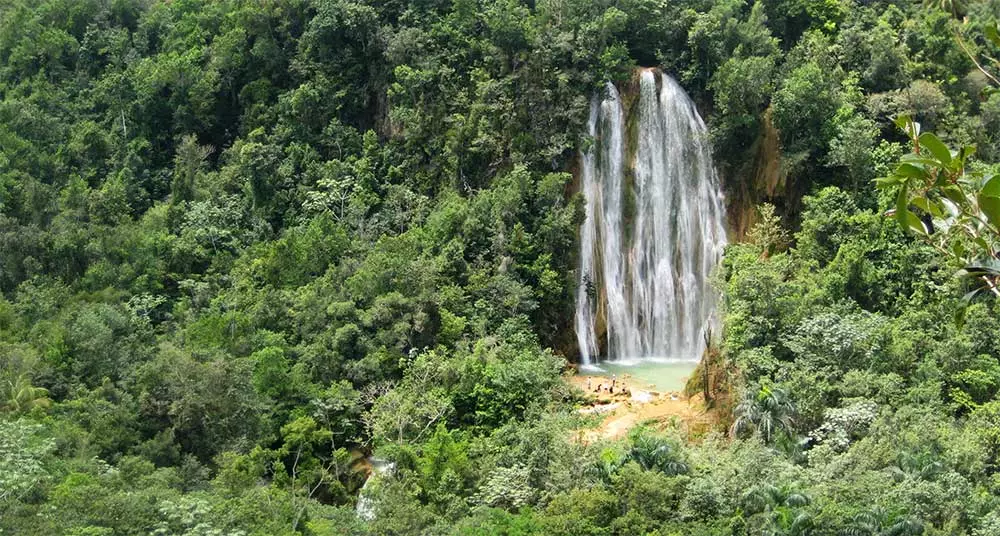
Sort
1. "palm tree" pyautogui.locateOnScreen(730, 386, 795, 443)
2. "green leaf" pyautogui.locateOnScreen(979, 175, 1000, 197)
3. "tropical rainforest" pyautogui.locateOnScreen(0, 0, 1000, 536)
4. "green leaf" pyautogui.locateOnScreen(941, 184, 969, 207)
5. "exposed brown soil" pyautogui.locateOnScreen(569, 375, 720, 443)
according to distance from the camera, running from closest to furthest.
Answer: "green leaf" pyautogui.locateOnScreen(979, 175, 1000, 197)
"green leaf" pyautogui.locateOnScreen(941, 184, 969, 207)
"tropical rainforest" pyautogui.locateOnScreen(0, 0, 1000, 536)
"palm tree" pyautogui.locateOnScreen(730, 386, 795, 443)
"exposed brown soil" pyautogui.locateOnScreen(569, 375, 720, 443)

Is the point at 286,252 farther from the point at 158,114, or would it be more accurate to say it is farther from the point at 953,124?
the point at 953,124

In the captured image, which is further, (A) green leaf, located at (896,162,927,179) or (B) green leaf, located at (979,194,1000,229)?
(A) green leaf, located at (896,162,927,179)

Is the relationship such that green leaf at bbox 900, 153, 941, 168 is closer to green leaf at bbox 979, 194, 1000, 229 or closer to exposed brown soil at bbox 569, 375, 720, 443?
green leaf at bbox 979, 194, 1000, 229

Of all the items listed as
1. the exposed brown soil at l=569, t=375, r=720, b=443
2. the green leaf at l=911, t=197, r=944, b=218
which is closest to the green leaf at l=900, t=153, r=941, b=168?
the green leaf at l=911, t=197, r=944, b=218

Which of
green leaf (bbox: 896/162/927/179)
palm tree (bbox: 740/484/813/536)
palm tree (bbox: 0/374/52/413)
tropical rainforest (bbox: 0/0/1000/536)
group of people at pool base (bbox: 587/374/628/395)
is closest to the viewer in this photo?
green leaf (bbox: 896/162/927/179)

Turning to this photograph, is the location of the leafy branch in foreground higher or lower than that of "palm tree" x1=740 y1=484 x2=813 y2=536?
higher

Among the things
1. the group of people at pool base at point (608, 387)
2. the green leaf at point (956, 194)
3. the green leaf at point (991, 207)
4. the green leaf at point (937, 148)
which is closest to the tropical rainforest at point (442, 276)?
the group of people at pool base at point (608, 387)

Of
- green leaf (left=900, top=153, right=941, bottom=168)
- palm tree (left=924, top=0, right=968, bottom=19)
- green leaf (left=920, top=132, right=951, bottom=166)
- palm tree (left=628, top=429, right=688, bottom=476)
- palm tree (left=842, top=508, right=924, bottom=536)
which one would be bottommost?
palm tree (left=842, top=508, right=924, bottom=536)
